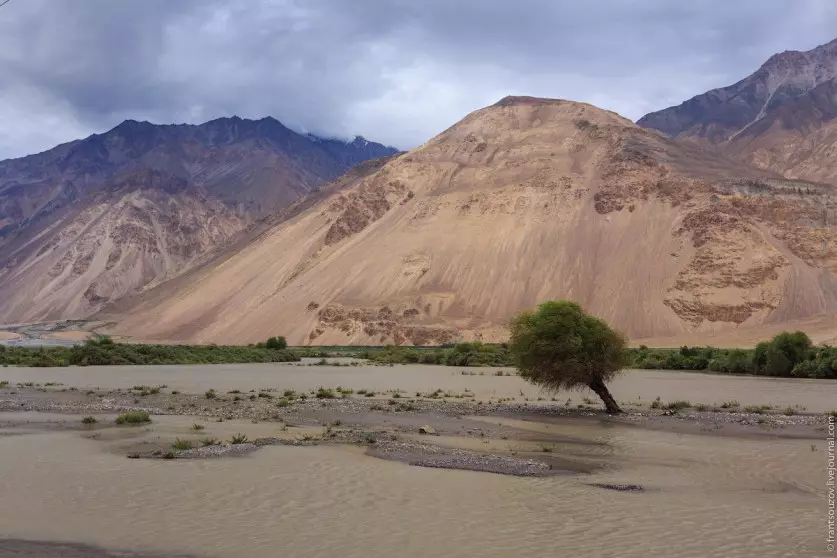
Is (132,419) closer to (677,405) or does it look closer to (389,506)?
(389,506)

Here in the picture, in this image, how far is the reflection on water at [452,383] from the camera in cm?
3228

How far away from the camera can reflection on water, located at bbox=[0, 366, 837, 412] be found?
32.3m

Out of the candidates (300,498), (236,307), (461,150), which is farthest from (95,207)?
(300,498)

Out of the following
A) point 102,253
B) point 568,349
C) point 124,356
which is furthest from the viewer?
point 102,253

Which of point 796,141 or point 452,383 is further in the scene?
point 796,141

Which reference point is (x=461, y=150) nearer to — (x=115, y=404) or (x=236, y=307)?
(x=236, y=307)

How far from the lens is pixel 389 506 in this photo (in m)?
10.7

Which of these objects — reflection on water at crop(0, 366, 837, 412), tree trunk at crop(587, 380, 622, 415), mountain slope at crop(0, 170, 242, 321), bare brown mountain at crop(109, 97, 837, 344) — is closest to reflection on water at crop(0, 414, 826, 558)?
tree trunk at crop(587, 380, 622, 415)

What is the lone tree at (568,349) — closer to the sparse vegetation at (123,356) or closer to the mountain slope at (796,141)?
the sparse vegetation at (123,356)

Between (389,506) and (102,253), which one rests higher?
(102,253)

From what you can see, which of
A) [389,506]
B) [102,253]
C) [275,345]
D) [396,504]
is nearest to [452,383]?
[396,504]

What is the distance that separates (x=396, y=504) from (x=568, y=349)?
15.6 m

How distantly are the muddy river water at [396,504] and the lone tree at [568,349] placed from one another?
776 centimetres

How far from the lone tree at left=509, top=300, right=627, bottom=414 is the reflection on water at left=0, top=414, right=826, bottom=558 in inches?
393
